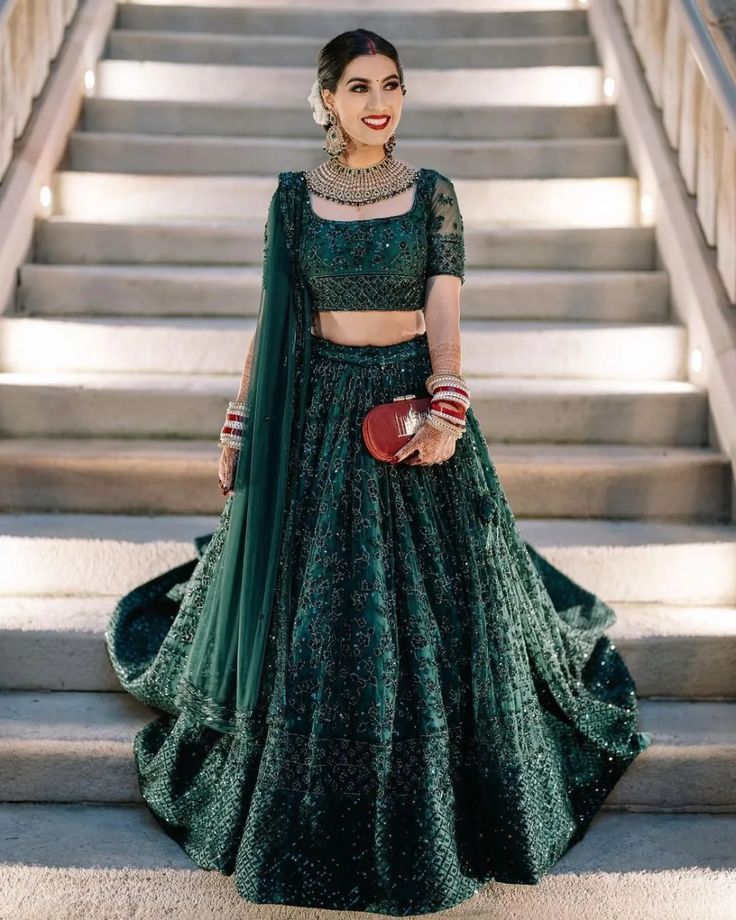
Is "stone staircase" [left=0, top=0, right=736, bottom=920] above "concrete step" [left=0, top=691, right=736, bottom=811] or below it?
above

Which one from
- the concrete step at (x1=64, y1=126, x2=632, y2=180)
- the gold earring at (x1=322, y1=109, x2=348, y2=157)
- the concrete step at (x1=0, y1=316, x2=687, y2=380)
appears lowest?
the concrete step at (x1=0, y1=316, x2=687, y2=380)

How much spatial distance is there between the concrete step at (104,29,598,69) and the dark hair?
10.2 feet

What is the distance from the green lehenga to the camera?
1.92 m

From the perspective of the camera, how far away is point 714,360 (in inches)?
131

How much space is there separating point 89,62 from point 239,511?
331 cm

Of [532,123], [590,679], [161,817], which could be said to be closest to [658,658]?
[590,679]

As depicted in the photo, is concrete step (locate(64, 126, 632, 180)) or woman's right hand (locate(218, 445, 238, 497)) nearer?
woman's right hand (locate(218, 445, 238, 497))

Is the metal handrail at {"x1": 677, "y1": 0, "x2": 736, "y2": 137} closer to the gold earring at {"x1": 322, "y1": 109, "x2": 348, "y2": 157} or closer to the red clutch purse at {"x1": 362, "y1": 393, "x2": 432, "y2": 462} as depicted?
the gold earring at {"x1": 322, "y1": 109, "x2": 348, "y2": 157}

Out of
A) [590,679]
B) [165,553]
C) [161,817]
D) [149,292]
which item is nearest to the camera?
[161,817]

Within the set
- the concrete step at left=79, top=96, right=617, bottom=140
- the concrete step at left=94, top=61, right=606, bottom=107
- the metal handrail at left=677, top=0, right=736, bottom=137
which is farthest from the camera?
the concrete step at left=94, top=61, right=606, bottom=107

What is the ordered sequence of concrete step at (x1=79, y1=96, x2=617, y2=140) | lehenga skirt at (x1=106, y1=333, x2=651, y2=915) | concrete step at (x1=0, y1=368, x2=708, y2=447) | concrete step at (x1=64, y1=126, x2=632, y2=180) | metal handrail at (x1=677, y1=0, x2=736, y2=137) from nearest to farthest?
lehenga skirt at (x1=106, y1=333, x2=651, y2=915), metal handrail at (x1=677, y1=0, x2=736, y2=137), concrete step at (x1=0, y1=368, x2=708, y2=447), concrete step at (x1=64, y1=126, x2=632, y2=180), concrete step at (x1=79, y1=96, x2=617, y2=140)

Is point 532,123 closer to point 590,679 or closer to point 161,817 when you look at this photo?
point 590,679

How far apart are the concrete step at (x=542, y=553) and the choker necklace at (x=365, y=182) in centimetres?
115

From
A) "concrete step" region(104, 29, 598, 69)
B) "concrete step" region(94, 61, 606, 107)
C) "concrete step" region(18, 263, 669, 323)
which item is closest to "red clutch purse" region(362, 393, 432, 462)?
"concrete step" region(18, 263, 669, 323)
